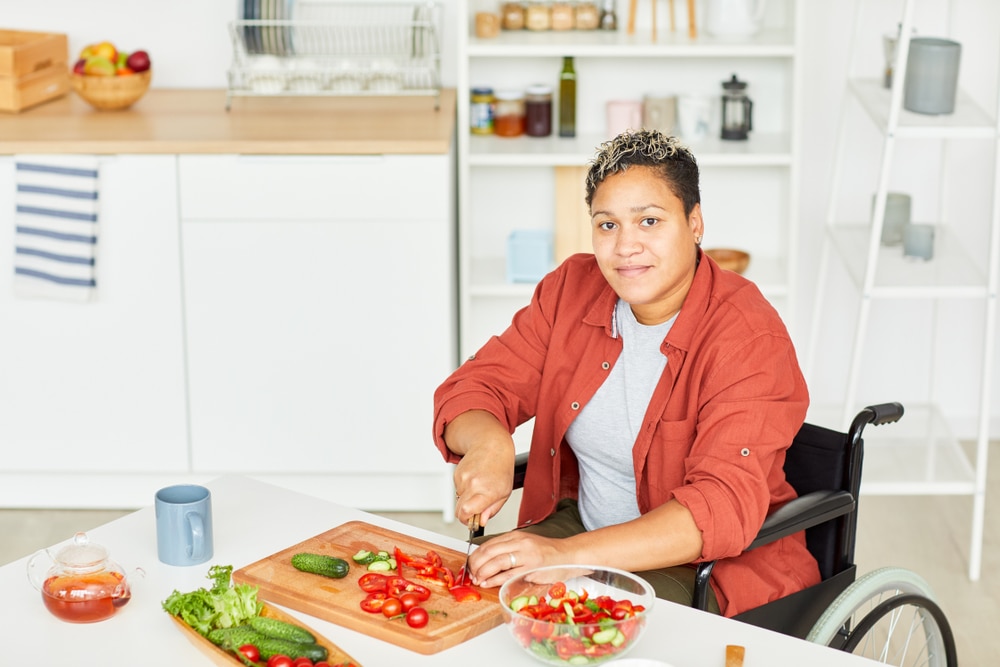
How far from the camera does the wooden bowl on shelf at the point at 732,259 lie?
348 cm

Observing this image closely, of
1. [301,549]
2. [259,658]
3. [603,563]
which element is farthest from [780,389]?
[259,658]

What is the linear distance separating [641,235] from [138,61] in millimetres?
2030

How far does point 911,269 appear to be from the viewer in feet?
10.1

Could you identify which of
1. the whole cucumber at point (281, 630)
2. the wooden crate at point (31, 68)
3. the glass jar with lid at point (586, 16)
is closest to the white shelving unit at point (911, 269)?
the glass jar with lid at point (586, 16)

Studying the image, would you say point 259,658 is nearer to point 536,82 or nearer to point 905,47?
point 905,47

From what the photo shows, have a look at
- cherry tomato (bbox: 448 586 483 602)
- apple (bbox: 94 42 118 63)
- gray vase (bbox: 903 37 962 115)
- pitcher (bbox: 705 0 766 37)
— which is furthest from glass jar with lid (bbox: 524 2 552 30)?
cherry tomato (bbox: 448 586 483 602)

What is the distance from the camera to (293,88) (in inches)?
137

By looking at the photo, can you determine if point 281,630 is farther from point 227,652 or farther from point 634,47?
point 634,47

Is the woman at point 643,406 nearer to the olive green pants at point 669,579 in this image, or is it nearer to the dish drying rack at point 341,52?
the olive green pants at point 669,579

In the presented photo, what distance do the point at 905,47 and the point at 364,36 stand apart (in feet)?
5.14

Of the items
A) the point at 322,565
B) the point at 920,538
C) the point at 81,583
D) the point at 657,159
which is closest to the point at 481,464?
the point at 322,565

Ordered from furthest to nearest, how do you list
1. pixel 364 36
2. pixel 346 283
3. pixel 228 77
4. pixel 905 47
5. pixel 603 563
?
pixel 364 36
pixel 228 77
pixel 346 283
pixel 905 47
pixel 603 563

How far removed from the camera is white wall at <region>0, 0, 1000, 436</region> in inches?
141

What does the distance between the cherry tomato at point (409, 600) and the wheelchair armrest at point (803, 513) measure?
0.51 meters
